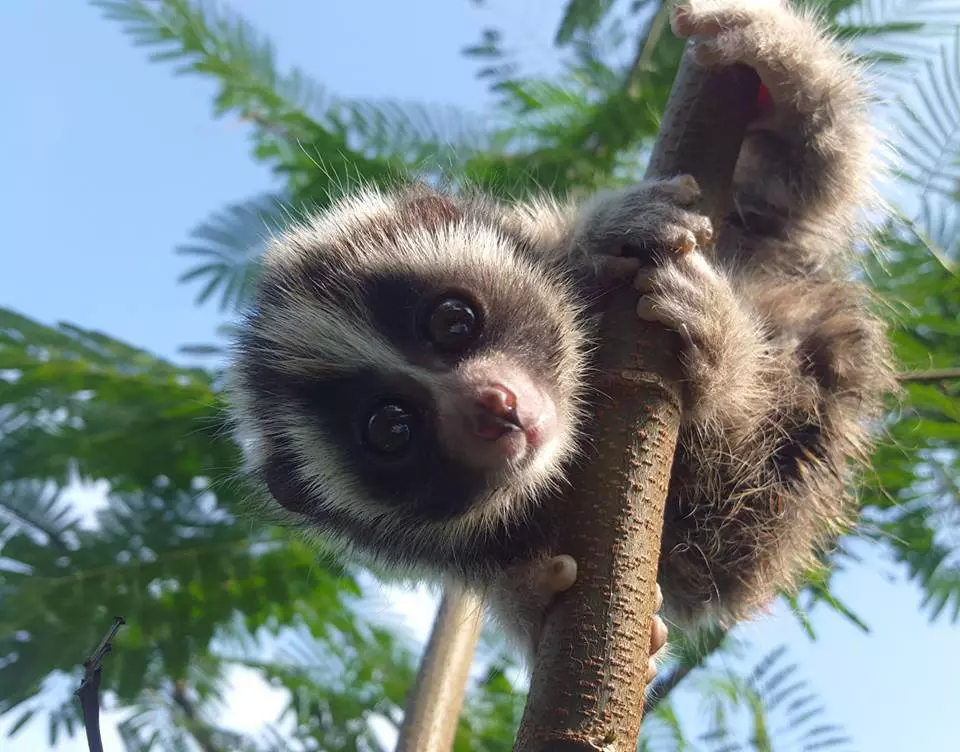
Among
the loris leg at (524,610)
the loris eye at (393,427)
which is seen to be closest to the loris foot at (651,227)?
the loris eye at (393,427)

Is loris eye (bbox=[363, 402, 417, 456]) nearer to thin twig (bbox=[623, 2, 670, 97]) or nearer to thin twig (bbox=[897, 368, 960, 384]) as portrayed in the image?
thin twig (bbox=[897, 368, 960, 384])

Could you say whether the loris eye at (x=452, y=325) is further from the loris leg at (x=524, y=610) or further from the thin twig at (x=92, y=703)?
the thin twig at (x=92, y=703)

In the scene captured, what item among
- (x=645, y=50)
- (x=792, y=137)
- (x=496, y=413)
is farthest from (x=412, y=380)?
(x=645, y=50)

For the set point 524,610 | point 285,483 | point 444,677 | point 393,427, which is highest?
point 393,427

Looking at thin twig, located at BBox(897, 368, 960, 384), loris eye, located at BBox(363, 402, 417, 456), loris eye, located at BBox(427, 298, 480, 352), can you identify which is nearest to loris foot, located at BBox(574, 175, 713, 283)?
loris eye, located at BBox(427, 298, 480, 352)

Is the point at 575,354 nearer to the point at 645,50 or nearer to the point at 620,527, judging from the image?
the point at 620,527

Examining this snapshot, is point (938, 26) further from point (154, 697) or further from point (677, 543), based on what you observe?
point (154, 697)
